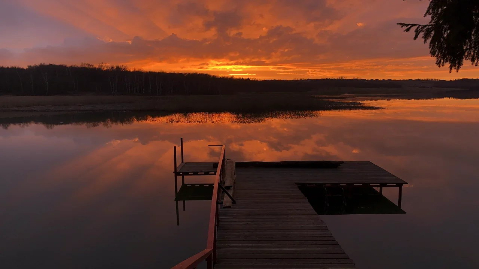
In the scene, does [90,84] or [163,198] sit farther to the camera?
[90,84]

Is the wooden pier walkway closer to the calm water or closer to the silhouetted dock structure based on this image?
the silhouetted dock structure

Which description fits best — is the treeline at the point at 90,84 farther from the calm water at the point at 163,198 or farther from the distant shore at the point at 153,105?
the calm water at the point at 163,198

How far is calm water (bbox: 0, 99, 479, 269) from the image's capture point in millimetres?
8547

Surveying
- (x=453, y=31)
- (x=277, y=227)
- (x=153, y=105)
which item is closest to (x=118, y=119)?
(x=153, y=105)

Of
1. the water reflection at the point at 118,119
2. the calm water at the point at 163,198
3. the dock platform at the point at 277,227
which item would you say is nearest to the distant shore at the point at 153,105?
the water reflection at the point at 118,119

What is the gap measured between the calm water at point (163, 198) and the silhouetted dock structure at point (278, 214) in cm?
140

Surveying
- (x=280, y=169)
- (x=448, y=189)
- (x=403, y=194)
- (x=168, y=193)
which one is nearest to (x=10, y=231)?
(x=168, y=193)

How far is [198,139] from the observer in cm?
2442

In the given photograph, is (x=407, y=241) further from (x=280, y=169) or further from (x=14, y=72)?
(x=14, y=72)

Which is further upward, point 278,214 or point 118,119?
point 118,119

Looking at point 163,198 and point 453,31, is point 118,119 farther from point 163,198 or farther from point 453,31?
point 453,31

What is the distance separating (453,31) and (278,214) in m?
6.24

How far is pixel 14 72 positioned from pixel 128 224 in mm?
121195

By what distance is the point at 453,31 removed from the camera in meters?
5.93
